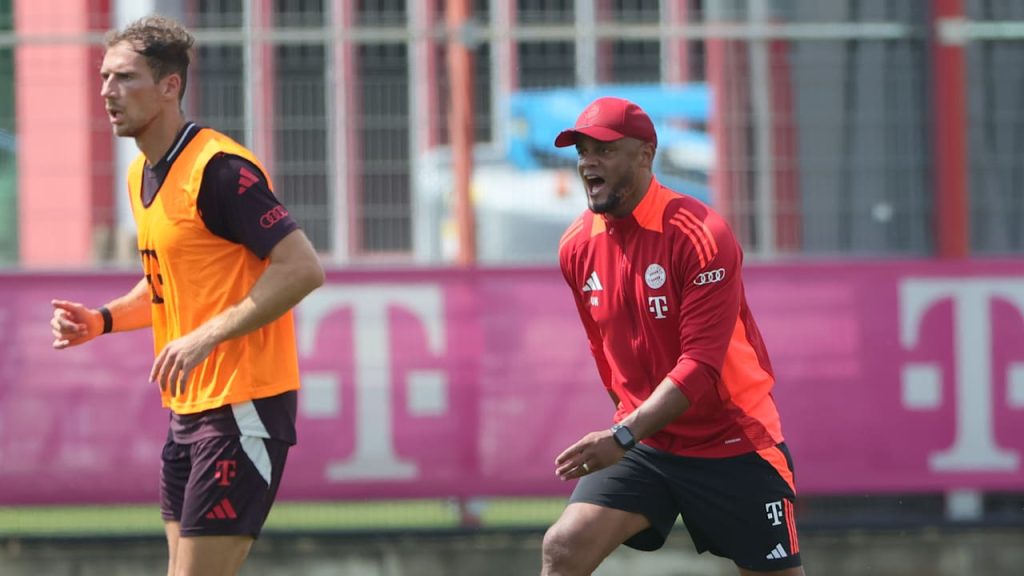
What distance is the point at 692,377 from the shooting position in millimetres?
4406

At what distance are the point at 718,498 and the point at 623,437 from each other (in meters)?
0.55

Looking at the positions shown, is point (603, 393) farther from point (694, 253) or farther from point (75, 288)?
point (694, 253)

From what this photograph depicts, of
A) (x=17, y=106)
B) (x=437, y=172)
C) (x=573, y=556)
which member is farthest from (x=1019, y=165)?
(x=17, y=106)

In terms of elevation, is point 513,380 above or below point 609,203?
below

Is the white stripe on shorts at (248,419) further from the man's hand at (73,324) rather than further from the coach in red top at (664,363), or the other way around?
the coach in red top at (664,363)

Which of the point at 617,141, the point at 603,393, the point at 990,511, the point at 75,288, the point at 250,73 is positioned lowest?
the point at 990,511

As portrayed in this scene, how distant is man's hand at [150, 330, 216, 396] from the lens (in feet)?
14.0

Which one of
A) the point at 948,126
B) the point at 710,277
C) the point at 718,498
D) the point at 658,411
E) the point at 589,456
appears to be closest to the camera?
the point at 589,456

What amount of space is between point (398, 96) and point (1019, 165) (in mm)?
3032

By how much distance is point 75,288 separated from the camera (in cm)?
748

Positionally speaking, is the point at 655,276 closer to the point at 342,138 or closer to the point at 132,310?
the point at 132,310

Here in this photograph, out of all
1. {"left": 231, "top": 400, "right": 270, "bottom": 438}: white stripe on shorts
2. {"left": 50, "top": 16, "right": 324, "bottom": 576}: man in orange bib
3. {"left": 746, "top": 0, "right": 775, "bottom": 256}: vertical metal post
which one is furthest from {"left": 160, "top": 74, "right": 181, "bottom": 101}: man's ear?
{"left": 746, "top": 0, "right": 775, "bottom": 256}: vertical metal post

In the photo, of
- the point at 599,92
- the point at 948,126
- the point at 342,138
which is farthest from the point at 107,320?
the point at 948,126

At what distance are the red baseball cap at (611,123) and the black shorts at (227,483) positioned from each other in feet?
3.95
